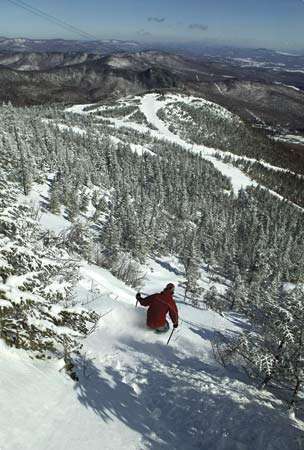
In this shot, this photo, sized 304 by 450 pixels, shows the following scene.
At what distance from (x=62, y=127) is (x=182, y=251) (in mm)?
58502

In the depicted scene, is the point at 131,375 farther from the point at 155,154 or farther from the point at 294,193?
the point at 294,193

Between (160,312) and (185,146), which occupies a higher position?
(160,312)

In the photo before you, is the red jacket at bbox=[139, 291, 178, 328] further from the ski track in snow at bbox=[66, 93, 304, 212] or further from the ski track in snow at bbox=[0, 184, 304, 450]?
the ski track in snow at bbox=[66, 93, 304, 212]

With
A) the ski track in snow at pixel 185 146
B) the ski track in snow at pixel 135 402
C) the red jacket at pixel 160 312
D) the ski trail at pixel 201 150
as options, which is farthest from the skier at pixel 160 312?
the ski trail at pixel 201 150

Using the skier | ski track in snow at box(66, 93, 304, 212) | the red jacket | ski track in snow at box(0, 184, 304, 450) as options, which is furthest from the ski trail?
ski track in snow at box(0, 184, 304, 450)

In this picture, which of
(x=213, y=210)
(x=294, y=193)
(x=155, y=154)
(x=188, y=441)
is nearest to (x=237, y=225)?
(x=213, y=210)

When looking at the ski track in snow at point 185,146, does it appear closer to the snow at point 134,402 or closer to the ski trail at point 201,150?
the ski trail at point 201,150

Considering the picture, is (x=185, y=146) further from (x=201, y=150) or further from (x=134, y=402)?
(x=134, y=402)

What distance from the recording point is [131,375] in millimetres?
9031

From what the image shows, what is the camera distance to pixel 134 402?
7922mm

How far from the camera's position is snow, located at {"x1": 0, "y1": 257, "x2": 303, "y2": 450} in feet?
19.3

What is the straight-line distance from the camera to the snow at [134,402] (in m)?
5.87

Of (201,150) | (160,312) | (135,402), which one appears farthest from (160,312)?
(201,150)

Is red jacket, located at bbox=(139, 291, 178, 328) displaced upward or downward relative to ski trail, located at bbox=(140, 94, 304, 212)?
upward
